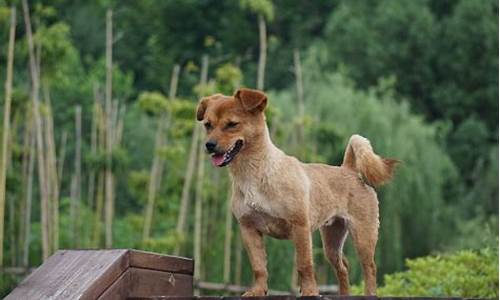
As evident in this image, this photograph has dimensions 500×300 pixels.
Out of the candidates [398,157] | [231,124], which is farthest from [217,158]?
[398,157]

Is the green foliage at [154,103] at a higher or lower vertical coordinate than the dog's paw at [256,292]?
higher

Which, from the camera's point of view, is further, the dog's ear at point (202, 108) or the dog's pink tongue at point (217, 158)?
the dog's ear at point (202, 108)

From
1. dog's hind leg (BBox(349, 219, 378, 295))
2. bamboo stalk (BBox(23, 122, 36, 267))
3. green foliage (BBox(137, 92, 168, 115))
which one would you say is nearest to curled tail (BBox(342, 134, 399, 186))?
dog's hind leg (BBox(349, 219, 378, 295))

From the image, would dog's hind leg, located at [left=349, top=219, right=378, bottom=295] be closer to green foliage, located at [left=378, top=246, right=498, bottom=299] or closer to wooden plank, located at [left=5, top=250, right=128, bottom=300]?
wooden plank, located at [left=5, top=250, right=128, bottom=300]

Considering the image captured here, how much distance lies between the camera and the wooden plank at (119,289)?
223 inches

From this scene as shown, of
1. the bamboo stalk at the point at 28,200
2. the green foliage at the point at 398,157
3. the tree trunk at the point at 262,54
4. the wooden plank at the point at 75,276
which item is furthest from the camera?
the green foliage at the point at 398,157

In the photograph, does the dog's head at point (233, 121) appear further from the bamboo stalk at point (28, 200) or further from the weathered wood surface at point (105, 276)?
the bamboo stalk at point (28, 200)

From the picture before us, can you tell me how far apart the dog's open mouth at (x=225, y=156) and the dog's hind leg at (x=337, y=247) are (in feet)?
2.58

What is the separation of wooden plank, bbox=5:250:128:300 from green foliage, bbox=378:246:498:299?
→ 390cm

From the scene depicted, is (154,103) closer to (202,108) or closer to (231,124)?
(202,108)

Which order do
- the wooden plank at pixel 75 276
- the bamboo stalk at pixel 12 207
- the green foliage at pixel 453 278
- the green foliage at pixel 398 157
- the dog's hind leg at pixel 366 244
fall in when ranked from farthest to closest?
1. the green foliage at pixel 398 157
2. the bamboo stalk at pixel 12 207
3. the green foliage at pixel 453 278
4. the dog's hind leg at pixel 366 244
5. the wooden plank at pixel 75 276

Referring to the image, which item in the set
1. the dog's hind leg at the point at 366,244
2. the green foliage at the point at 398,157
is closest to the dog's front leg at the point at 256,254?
the dog's hind leg at the point at 366,244

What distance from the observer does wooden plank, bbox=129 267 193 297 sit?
19.1ft

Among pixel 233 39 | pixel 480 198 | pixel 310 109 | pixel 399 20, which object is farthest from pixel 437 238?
pixel 233 39
